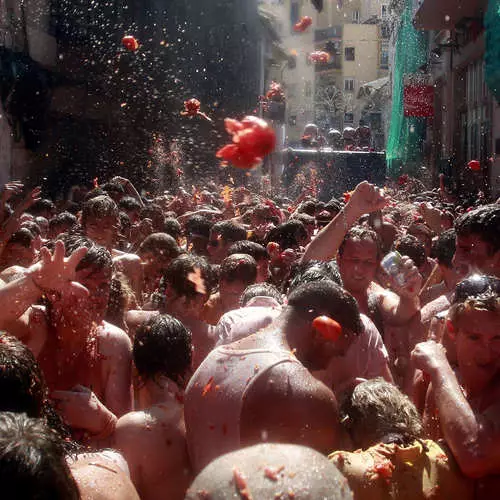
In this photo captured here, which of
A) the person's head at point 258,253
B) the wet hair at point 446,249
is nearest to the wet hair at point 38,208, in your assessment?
the person's head at point 258,253

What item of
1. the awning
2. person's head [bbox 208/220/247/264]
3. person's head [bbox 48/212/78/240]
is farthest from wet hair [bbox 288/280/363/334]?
the awning

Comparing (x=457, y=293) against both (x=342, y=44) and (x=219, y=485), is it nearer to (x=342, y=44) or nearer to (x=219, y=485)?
(x=219, y=485)

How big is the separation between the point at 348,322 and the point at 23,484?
1.51 meters

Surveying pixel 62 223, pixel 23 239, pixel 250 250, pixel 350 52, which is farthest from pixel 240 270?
pixel 350 52

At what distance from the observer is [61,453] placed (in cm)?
156

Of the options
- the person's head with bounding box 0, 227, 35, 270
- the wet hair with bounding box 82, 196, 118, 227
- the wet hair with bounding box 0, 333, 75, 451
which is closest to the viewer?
the wet hair with bounding box 0, 333, 75, 451

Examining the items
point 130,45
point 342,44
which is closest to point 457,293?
point 130,45

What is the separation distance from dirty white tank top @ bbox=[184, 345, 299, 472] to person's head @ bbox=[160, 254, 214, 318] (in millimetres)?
1296

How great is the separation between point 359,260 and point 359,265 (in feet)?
0.10

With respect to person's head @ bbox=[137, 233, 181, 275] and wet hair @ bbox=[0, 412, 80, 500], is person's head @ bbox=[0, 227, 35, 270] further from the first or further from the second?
wet hair @ bbox=[0, 412, 80, 500]

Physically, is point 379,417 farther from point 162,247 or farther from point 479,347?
point 162,247

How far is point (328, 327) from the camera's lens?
103 inches

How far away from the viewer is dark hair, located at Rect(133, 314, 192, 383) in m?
3.04

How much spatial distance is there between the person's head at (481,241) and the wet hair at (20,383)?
2.35m
